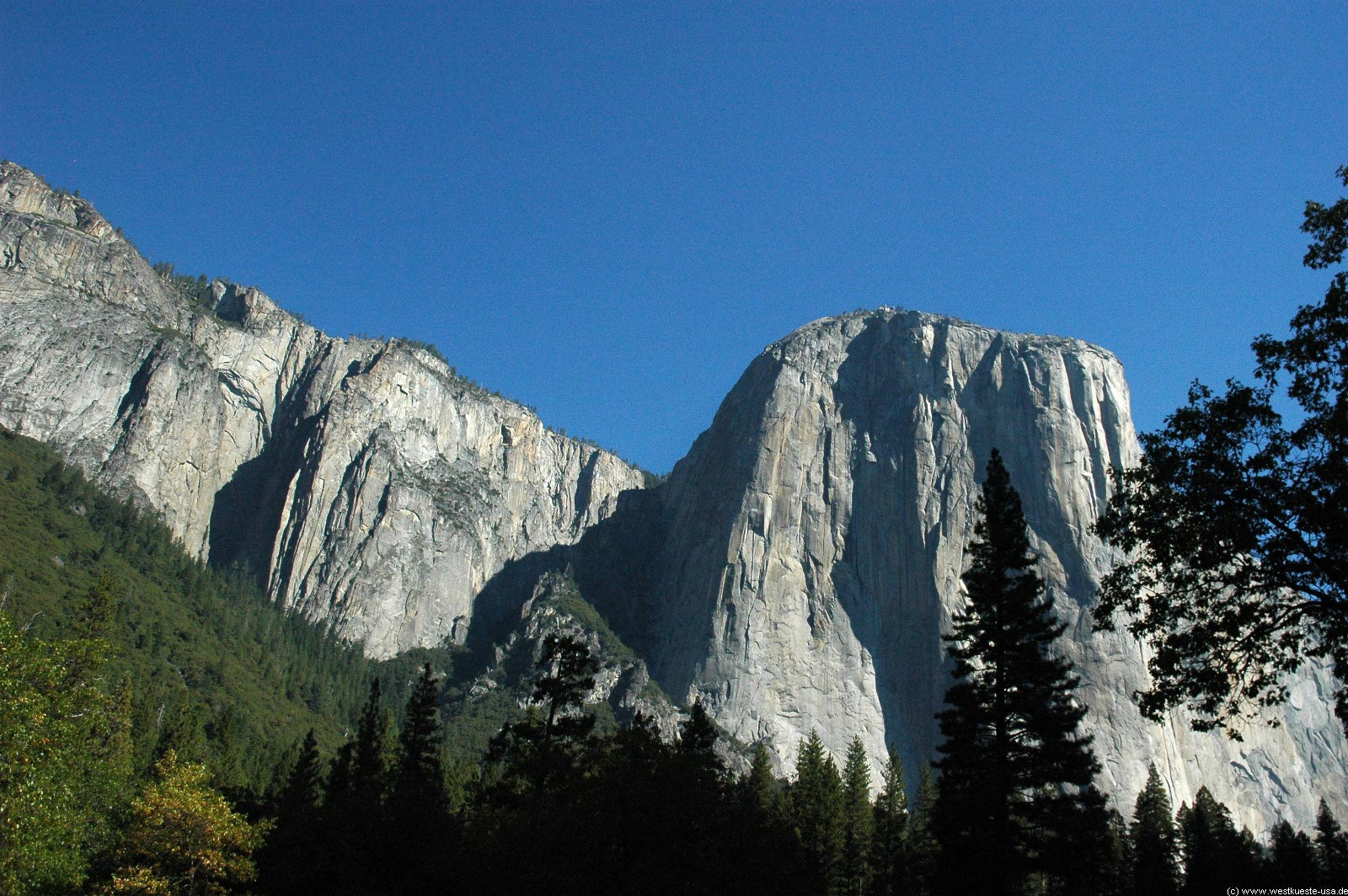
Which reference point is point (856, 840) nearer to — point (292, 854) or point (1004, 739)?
point (292, 854)

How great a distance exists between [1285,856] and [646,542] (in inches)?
5701

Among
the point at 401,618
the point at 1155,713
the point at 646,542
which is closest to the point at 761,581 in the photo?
the point at 646,542

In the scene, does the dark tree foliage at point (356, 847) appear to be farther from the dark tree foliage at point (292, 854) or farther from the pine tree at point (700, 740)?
the pine tree at point (700, 740)

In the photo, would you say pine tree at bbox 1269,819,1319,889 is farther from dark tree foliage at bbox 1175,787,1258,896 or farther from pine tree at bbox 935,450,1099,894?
pine tree at bbox 935,450,1099,894

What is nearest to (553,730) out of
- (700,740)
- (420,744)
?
(700,740)

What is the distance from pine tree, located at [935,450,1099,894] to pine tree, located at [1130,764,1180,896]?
3417cm

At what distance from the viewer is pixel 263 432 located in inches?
7288

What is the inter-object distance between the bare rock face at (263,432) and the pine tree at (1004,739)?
147m

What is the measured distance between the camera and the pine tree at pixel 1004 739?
2448 cm

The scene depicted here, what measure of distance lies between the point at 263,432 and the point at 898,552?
130602mm

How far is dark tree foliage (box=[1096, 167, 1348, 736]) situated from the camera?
1402 centimetres

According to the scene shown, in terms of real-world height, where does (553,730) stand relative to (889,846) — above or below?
below

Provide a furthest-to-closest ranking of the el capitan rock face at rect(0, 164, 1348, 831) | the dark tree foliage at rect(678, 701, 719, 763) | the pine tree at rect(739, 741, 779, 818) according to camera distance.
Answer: the el capitan rock face at rect(0, 164, 1348, 831) → the pine tree at rect(739, 741, 779, 818) → the dark tree foliage at rect(678, 701, 719, 763)

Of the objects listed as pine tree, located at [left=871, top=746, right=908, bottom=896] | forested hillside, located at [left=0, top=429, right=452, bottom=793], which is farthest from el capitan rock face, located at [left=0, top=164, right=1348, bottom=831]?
pine tree, located at [left=871, top=746, right=908, bottom=896]
